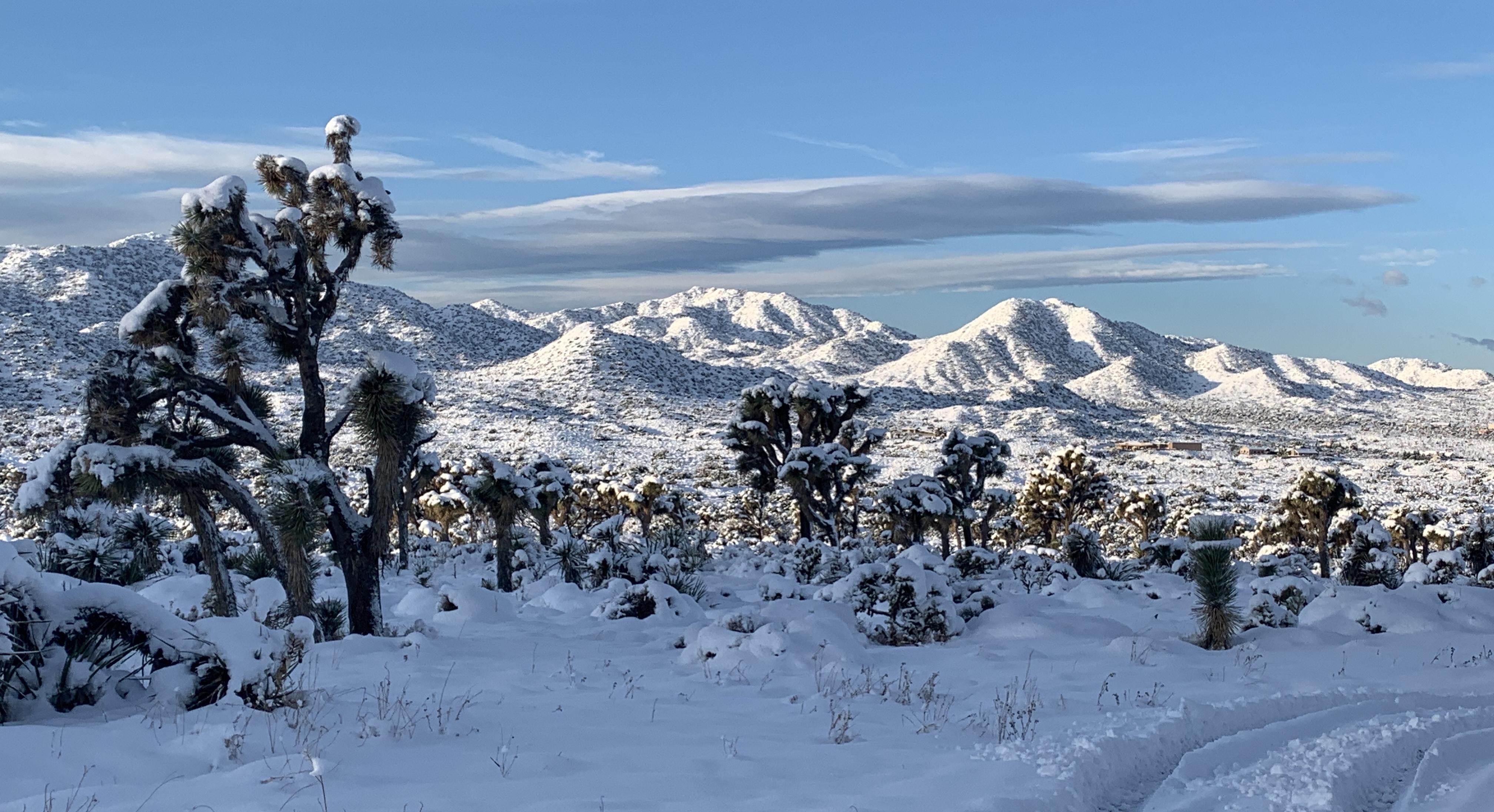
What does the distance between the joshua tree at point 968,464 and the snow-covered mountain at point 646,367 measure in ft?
80.2

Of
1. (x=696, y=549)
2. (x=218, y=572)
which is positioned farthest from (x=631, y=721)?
(x=696, y=549)

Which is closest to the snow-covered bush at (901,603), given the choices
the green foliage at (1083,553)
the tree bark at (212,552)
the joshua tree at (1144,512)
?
the tree bark at (212,552)

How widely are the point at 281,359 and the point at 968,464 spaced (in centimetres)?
2429

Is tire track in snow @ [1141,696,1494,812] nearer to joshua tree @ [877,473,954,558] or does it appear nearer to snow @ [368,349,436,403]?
snow @ [368,349,436,403]

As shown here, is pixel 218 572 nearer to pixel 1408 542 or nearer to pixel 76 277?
pixel 1408 542

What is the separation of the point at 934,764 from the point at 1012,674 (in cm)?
398

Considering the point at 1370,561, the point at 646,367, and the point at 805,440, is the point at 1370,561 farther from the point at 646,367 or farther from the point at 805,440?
the point at 646,367

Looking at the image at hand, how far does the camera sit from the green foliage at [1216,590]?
1186 centimetres

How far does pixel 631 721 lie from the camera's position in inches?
295

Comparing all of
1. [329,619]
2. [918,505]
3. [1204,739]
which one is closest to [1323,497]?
[918,505]

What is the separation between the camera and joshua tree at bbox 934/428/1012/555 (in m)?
32.9

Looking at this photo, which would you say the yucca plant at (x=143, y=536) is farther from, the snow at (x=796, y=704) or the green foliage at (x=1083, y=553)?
the green foliage at (x=1083, y=553)

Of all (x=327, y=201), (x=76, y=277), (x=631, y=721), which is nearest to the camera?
(x=631, y=721)

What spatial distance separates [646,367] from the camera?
110375mm
